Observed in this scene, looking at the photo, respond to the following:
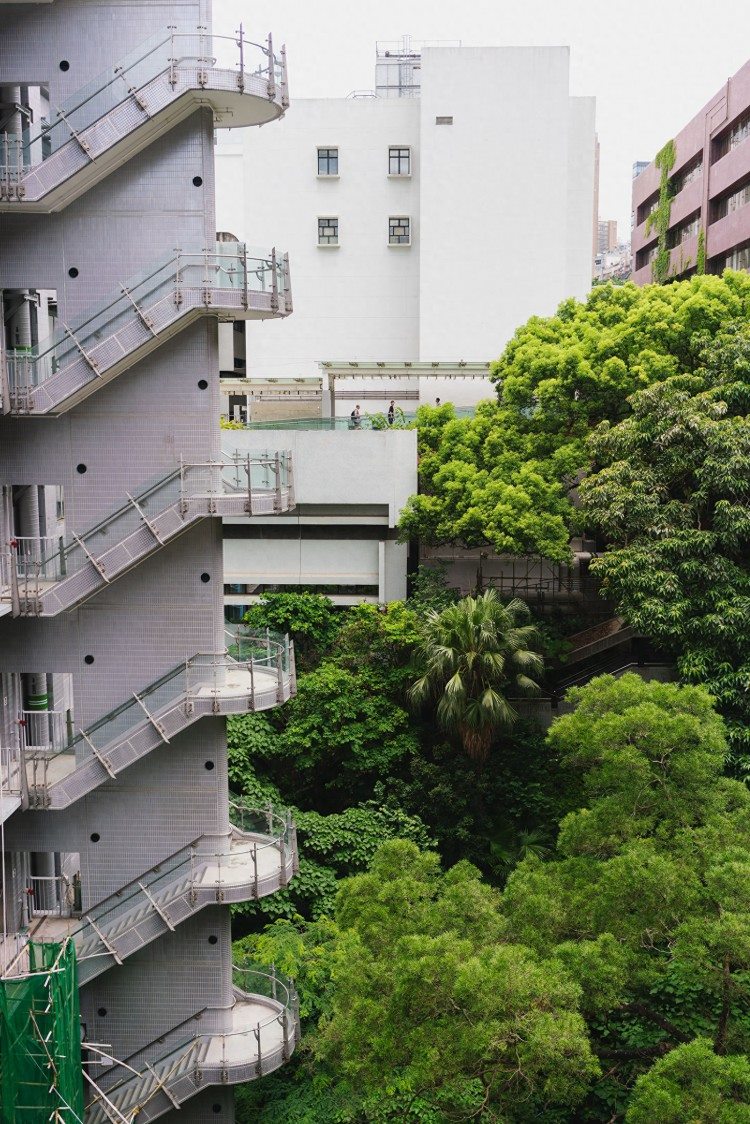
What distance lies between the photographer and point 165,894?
1728 centimetres

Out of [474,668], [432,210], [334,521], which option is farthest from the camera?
[432,210]

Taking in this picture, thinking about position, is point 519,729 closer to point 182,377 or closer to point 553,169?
point 182,377

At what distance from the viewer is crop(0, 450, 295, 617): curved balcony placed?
53.9 ft

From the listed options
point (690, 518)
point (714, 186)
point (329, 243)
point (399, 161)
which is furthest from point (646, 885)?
point (714, 186)

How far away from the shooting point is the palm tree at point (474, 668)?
27094mm

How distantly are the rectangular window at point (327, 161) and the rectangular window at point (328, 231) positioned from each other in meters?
1.74

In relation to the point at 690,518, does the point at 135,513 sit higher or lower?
higher

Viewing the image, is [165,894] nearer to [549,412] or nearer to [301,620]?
[301,620]

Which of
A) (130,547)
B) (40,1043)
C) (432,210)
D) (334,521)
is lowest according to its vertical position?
(40,1043)

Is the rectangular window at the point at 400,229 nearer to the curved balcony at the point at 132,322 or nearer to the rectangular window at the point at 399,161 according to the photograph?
the rectangular window at the point at 399,161

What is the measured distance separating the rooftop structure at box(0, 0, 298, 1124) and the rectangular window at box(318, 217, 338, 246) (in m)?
28.0

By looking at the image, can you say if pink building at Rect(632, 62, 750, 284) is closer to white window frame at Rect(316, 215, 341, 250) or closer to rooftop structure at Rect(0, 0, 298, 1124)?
white window frame at Rect(316, 215, 341, 250)

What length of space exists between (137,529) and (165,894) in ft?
17.9

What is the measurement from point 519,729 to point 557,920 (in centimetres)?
1327
